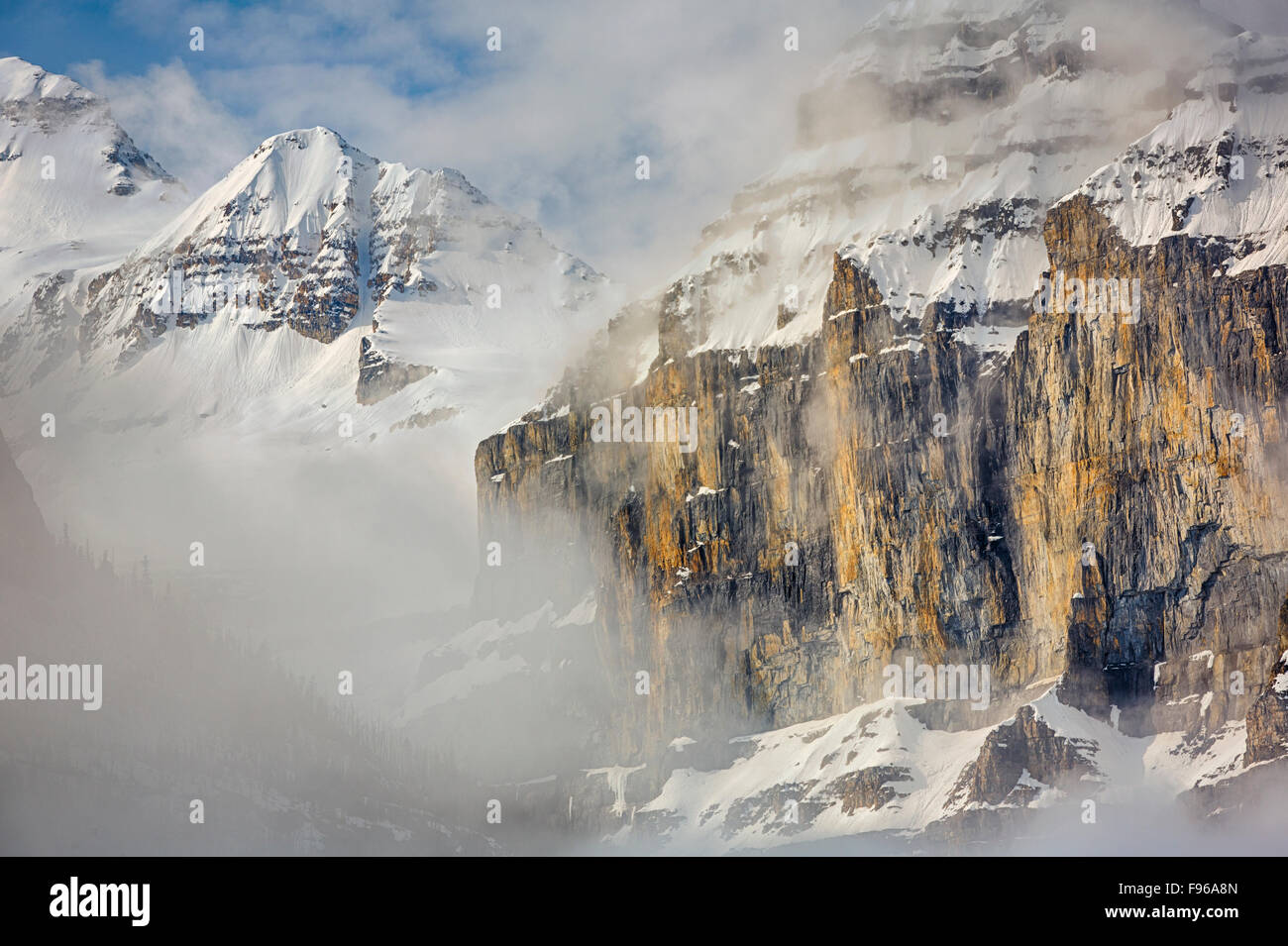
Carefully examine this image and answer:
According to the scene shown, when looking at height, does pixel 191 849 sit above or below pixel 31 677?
below
